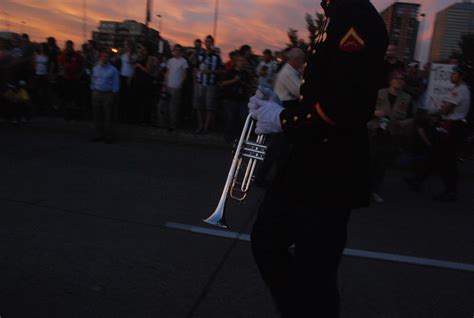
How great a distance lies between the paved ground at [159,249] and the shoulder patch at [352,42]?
1.03 metres

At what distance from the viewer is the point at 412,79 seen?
10.6m

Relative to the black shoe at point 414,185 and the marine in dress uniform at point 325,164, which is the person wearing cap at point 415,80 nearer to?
the black shoe at point 414,185

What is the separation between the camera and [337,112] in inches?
67.3

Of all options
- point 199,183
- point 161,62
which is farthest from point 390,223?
point 161,62

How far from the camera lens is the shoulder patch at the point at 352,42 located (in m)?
1.69

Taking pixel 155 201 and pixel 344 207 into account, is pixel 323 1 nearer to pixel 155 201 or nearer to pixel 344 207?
pixel 344 207

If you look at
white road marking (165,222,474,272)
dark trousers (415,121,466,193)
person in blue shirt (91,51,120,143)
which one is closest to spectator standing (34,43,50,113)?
person in blue shirt (91,51,120,143)

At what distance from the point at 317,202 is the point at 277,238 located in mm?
268

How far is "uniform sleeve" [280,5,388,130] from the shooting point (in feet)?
5.53

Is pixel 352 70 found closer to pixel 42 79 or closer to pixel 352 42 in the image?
pixel 352 42

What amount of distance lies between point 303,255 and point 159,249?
2.26 metres

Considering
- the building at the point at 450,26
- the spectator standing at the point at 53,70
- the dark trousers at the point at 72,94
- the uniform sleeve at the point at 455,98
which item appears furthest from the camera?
the building at the point at 450,26

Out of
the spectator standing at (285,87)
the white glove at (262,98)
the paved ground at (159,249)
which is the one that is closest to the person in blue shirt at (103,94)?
the paved ground at (159,249)

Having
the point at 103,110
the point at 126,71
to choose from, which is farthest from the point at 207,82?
the point at 103,110
